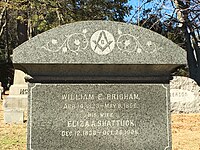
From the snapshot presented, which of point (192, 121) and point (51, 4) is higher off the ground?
point (51, 4)

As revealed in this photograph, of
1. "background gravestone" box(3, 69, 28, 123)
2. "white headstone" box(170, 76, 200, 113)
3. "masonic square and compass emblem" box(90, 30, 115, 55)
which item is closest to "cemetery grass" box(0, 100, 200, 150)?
"background gravestone" box(3, 69, 28, 123)

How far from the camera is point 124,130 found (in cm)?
440

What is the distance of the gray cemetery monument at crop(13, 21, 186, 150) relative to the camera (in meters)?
4.29

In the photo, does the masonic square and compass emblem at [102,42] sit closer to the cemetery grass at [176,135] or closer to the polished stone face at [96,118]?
the polished stone face at [96,118]

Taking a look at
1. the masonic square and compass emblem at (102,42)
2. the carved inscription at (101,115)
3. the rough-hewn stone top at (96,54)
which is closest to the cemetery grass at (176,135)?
the carved inscription at (101,115)

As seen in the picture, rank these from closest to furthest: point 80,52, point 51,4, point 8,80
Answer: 1. point 80,52
2. point 51,4
3. point 8,80

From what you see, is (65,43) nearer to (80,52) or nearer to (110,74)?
(80,52)

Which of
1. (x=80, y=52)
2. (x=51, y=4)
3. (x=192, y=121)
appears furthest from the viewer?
(x=51, y=4)

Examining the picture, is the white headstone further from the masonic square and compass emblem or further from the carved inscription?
the masonic square and compass emblem

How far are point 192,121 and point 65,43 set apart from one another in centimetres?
842

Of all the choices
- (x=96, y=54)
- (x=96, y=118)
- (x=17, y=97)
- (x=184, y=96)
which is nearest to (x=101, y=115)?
(x=96, y=118)

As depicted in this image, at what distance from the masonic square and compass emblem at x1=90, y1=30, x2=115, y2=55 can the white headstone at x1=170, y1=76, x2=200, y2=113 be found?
33.1ft

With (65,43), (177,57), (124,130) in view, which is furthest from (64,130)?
(177,57)

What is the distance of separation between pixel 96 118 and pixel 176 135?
4.99m
